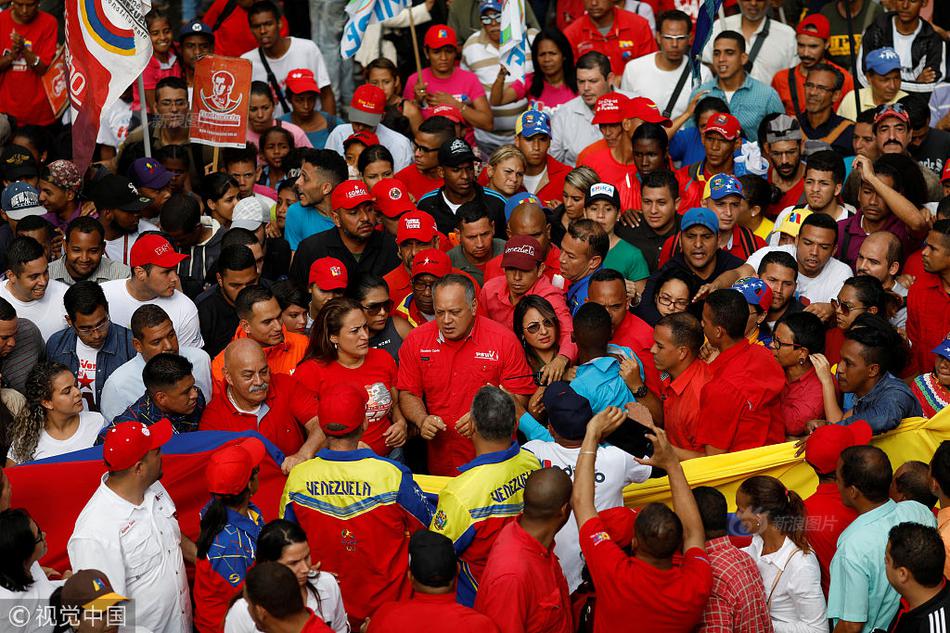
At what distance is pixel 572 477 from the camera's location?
21.1 ft

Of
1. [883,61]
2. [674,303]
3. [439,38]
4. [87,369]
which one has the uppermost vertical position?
[883,61]

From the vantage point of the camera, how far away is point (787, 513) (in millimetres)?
6109

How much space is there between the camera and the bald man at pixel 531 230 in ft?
29.9

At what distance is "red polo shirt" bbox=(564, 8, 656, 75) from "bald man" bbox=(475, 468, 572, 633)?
807cm

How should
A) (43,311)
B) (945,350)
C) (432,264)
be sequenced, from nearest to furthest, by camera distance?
(945,350), (432,264), (43,311)

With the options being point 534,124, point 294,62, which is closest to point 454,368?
point 534,124

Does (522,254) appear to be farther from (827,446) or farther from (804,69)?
(804,69)

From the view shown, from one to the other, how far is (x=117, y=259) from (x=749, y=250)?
5.18 m

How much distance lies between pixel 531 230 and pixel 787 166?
8.98ft

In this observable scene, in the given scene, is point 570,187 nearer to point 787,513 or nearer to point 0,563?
point 787,513

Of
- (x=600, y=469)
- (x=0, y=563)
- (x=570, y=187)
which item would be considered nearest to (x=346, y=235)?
(x=570, y=187)

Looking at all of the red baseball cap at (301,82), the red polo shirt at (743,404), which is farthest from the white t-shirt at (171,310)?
the red baseball cap at (301,82)

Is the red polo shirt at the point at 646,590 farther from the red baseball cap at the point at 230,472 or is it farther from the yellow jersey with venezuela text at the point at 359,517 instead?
the red baseball cap at the point at 230,472

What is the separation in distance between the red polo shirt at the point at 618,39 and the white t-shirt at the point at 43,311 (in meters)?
6.57
